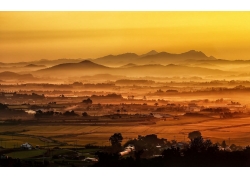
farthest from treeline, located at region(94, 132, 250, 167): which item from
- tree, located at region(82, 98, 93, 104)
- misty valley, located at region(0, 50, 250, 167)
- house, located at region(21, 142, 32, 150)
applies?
house, located at region(21, 142, 32, 150)

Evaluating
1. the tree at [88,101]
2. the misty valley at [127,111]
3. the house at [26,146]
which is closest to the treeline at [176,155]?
the misty valley at [127,111]

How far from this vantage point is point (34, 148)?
321 cm

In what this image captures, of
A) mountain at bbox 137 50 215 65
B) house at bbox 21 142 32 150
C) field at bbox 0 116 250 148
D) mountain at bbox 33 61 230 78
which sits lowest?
house at bbox 21 142 32 150

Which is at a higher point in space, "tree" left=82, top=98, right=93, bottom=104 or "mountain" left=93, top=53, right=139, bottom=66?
"mountain" left=93, top=53, right=139, bottom=66

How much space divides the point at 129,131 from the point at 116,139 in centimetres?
11

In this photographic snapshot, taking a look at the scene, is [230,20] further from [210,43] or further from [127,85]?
[127,85]

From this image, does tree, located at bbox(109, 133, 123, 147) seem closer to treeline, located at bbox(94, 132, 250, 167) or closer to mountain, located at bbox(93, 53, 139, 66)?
treeline, located at bbox(94, 132, 250, 167)

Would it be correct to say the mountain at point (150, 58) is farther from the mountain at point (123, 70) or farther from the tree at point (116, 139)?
the tree at point (116, 139)

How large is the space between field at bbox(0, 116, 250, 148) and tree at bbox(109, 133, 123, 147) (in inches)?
0.9

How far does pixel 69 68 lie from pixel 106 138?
545 millimetres

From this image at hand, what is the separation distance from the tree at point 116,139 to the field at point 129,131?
0.02 metres

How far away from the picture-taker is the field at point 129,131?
3.21 metres

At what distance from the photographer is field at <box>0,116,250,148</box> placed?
3209 mm

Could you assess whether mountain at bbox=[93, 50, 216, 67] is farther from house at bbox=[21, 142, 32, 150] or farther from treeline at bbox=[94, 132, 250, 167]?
house at bbox=[21, 142, 32, 150]
